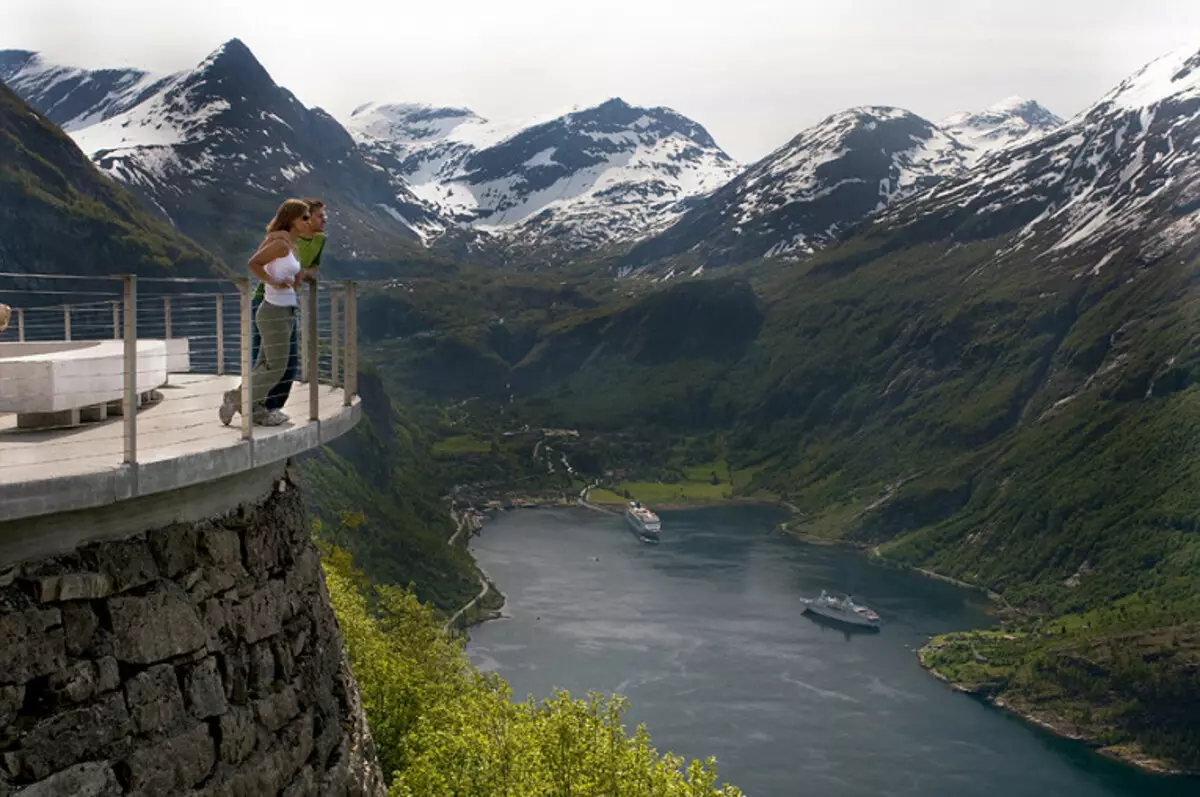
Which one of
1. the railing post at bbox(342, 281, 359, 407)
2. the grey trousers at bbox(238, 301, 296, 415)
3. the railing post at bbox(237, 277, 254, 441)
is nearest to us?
the railing post at bbox(237, 277, 254, 441)

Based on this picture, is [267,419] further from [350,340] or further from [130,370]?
[130,370]

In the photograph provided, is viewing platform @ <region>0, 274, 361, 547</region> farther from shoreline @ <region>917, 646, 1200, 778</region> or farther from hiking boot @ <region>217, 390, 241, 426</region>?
shoreline @ <region>917, 646, 1200, 778</region>

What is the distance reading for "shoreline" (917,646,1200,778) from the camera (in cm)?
12200

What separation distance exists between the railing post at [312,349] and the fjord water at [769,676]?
84584 millimetres

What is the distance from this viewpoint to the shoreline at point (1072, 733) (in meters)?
122

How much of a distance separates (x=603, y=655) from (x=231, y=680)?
383ft

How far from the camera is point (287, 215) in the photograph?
11875 mm

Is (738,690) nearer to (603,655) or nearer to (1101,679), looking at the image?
(603,655)

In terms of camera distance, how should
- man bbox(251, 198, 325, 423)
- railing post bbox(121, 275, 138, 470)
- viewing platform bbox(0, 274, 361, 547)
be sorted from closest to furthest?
viewing platform bbox(0, 274, 361, 547) → railing post bbox(121, 275, 138, 470) → man bbox(251, 198, 325, 423)

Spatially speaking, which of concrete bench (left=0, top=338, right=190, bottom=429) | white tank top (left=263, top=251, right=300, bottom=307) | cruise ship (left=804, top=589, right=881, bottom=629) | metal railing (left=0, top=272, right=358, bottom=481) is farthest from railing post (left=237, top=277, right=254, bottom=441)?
cruise ship (left=804, top=589, right=881, bottom=629)

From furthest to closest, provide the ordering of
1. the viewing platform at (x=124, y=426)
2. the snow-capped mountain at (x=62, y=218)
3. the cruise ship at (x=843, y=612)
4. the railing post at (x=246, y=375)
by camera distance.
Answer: the cruise ship at (x=843, y=612) → the snow-capped mountain at (x=62, y=218) → the railing post at (x=246, y=375) → the viewing platform at (x=124, y=426)

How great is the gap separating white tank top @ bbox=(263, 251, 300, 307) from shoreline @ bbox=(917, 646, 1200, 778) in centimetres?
12810

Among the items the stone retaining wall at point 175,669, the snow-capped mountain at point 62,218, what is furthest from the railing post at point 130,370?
the snow-capped mountain at point 62,218

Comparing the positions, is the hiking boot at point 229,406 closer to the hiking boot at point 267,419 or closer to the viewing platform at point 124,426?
the viewing platform at point 124,426
